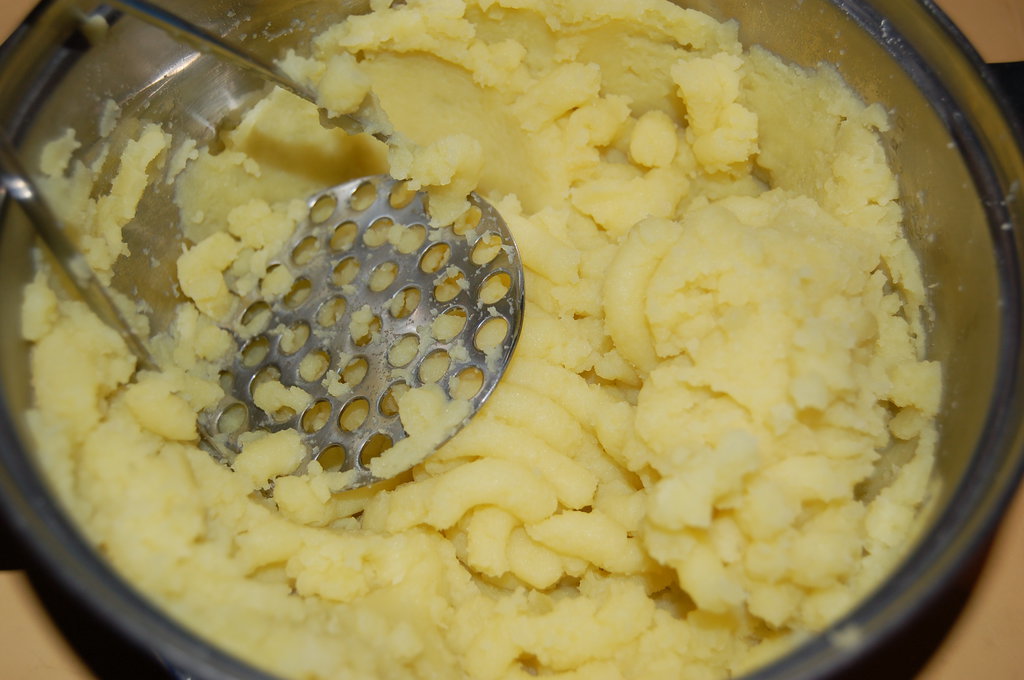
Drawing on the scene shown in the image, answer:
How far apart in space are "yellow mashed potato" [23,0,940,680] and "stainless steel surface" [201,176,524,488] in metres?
0.04

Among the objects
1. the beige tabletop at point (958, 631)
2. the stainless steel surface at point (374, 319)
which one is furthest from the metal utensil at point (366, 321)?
the beige tabletop at point (958, 631)

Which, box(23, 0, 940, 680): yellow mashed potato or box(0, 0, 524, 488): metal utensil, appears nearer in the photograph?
box(23, 0, 940, 680): yellow mashed potato

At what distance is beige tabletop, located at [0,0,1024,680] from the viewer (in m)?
1.11

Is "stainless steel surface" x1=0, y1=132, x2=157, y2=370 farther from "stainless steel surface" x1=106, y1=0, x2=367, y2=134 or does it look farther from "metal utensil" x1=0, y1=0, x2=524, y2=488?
"stainless steel surface" x1=106, y1=0, x2=367, y2=134

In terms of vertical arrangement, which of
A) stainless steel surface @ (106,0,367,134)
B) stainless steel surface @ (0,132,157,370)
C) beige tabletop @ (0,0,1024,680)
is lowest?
beige tabletop @ (0,0,1024,680)

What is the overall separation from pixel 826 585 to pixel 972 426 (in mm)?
256

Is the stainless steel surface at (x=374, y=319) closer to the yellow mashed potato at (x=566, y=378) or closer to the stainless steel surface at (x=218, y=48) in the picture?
the yellow mashed potato at (x=566, y=378)

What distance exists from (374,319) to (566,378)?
0.34 meters

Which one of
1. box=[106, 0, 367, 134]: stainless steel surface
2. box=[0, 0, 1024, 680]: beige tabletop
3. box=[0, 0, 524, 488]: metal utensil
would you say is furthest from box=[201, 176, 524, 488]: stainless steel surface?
box=[0, 0, 1024, 680]: beige tabletop

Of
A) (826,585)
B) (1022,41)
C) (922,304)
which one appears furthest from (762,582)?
(1022,41)

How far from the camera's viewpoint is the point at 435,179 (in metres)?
1.41

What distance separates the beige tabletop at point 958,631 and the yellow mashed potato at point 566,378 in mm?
188

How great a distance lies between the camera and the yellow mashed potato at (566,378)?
1.06 metres

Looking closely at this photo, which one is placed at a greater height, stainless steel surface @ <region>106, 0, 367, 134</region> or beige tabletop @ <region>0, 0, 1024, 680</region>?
stainless steel surface @ <region>106, 0, 367, 134</region>
